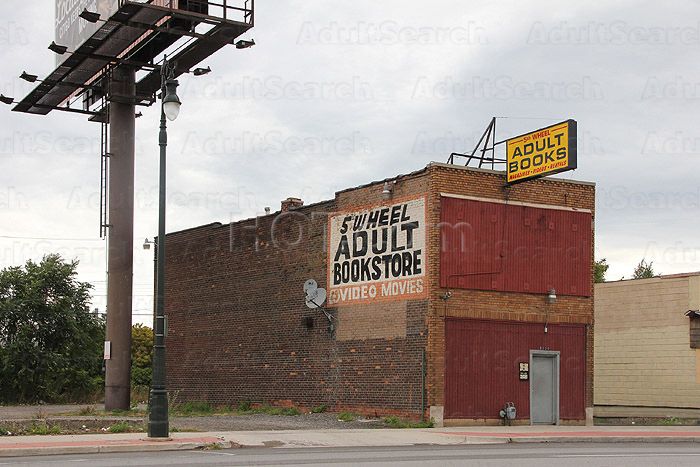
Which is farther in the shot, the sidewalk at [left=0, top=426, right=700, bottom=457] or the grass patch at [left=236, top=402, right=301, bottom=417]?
the grass patch at [left=236, top=402, right=301, bottom=417]

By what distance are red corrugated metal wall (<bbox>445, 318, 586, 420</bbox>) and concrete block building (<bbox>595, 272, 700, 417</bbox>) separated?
8.79m

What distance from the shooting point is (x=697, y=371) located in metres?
38.2

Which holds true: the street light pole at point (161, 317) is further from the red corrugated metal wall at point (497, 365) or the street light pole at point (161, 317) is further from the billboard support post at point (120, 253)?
the billboard support post at point (120, 253)

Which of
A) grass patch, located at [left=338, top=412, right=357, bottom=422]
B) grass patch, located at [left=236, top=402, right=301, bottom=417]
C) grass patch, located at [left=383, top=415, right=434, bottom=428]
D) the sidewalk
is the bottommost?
grass patch, located at [left=236, top=402, right=301, bottom=417]

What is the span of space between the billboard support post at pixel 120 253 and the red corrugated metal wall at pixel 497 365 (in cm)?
1270

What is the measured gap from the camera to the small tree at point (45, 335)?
4884 centimetres

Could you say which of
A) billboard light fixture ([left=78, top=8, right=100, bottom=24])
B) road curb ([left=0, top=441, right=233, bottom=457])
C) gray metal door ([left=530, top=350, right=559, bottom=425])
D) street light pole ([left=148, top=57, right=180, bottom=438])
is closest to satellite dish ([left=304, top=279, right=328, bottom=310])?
gray metal door ([left=530, top=350, right=559, bottom=425])

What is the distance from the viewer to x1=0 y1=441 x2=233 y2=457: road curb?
18.7m

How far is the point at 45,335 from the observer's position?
5009 centimetres

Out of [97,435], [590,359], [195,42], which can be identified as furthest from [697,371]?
[97,435]

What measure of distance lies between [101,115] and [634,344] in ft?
74.3

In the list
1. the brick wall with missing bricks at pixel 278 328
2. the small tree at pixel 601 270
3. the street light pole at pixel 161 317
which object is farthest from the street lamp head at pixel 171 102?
the small tree at pixel 601 270

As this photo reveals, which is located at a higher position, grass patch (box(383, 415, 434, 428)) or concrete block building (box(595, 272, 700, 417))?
concrete block building (box(595, 272, 700, 417))

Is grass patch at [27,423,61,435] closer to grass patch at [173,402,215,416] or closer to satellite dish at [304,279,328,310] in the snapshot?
satellite dish at [304,279,328,310]
